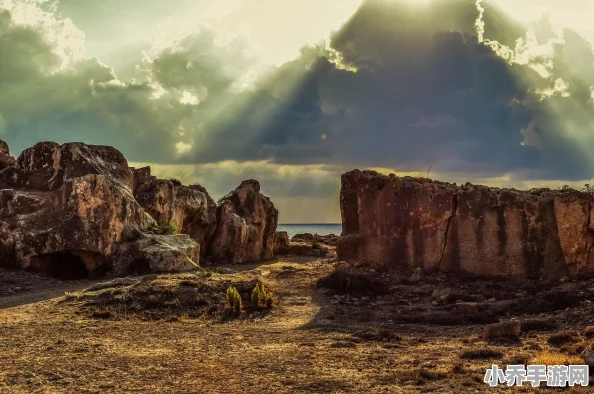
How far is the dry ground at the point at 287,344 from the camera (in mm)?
11805

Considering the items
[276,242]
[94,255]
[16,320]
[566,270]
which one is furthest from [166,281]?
[276,242]

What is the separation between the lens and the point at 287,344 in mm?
15828

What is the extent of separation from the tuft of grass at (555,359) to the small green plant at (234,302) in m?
10.5

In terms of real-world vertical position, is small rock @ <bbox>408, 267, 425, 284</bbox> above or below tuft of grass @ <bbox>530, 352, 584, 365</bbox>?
above

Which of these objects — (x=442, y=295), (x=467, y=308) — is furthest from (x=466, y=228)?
(x=467, y=308)

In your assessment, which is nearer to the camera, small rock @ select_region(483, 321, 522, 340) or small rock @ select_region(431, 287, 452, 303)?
small rock @ select_region(483, 321, 522, 340)

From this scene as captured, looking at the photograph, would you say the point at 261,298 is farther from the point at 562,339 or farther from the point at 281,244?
the point at 281,244

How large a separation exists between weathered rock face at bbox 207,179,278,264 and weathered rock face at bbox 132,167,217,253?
94 cm

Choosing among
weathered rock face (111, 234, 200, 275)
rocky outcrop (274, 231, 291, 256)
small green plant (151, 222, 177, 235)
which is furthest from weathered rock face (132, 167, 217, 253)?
rocky outcrop (274, 231, 291, 256)

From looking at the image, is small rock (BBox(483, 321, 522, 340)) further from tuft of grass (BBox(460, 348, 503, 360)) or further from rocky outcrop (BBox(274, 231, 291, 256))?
rocky outcrop (BBox(274, 231, 291, 256))

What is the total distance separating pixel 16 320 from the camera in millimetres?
18703

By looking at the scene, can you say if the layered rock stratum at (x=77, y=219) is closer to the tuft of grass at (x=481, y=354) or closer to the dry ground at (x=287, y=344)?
the dry ground at (x=287, y=344)

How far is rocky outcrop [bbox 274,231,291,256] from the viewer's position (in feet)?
170

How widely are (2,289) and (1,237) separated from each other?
A: 170 inches
